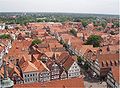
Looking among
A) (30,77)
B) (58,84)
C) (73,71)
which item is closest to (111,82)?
(73,71)

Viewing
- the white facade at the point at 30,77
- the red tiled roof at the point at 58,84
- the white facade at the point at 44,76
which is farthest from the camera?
the white facade at the point at 44,76

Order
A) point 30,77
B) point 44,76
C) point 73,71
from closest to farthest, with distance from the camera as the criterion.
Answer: point 30,77 < point 44,76 < point 73,71

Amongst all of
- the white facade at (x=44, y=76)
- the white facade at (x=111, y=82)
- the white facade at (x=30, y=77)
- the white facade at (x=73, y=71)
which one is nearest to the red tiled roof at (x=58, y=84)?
the white facade at (x=111, y=82)

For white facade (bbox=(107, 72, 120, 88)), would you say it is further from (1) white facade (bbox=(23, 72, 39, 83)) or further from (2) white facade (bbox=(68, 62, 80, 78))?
(1) white facade (bbox=(23, 72, 39, 83))

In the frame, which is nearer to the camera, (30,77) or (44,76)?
(30,77)

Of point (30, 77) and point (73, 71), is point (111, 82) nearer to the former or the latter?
point (73, 71)

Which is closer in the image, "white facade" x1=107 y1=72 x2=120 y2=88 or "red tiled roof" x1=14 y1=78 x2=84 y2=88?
"red tiled roof" x1=14 y1=78 x2=84 y2=88

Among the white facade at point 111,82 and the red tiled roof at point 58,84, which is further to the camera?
the white facade at point 111,82

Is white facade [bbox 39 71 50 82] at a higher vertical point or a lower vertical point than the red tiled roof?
lower

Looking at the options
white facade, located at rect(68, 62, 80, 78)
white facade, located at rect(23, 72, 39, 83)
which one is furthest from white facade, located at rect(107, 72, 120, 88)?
white facade, located at rect(23, 72, 39, 83)

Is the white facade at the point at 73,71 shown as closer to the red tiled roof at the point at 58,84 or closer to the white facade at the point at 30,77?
the white facade at the point at 30,77

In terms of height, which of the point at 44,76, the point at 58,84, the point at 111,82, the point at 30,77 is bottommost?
the point at 111,82
